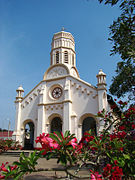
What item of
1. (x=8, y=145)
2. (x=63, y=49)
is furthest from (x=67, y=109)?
(x=63, y=49)

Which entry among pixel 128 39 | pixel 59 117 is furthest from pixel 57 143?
pixel 59 117

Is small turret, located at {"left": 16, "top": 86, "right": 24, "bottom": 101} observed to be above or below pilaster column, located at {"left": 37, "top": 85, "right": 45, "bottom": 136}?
above

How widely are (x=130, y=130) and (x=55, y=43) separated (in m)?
20.6

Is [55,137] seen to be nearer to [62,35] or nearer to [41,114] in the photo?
[41,114]

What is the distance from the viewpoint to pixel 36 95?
20.4m

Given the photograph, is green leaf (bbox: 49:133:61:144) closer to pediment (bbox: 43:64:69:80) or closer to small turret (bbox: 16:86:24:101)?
pediment (bbox: 43:64:69:80)

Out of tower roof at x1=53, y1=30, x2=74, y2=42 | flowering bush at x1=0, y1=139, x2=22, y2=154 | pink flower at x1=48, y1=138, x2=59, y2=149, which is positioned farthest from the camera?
tower roof at x1=53, y1=30, x2=74, y2=42

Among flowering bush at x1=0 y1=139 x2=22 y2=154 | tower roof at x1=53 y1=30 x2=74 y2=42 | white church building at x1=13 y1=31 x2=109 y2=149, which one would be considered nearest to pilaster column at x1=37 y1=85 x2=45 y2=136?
white church building at x1=13 y1=31 x2=109 y2=149

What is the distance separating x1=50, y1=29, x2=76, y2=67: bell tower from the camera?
2212 centimetres

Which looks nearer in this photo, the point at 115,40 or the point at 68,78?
the point at 115,40

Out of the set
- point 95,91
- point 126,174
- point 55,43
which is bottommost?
point 126,174

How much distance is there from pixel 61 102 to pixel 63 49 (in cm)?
835

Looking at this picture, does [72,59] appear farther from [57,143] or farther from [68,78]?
[57,143]

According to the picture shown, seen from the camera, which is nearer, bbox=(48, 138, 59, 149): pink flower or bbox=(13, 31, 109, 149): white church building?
bbox=(48, 138, 59, 149): pink flower
